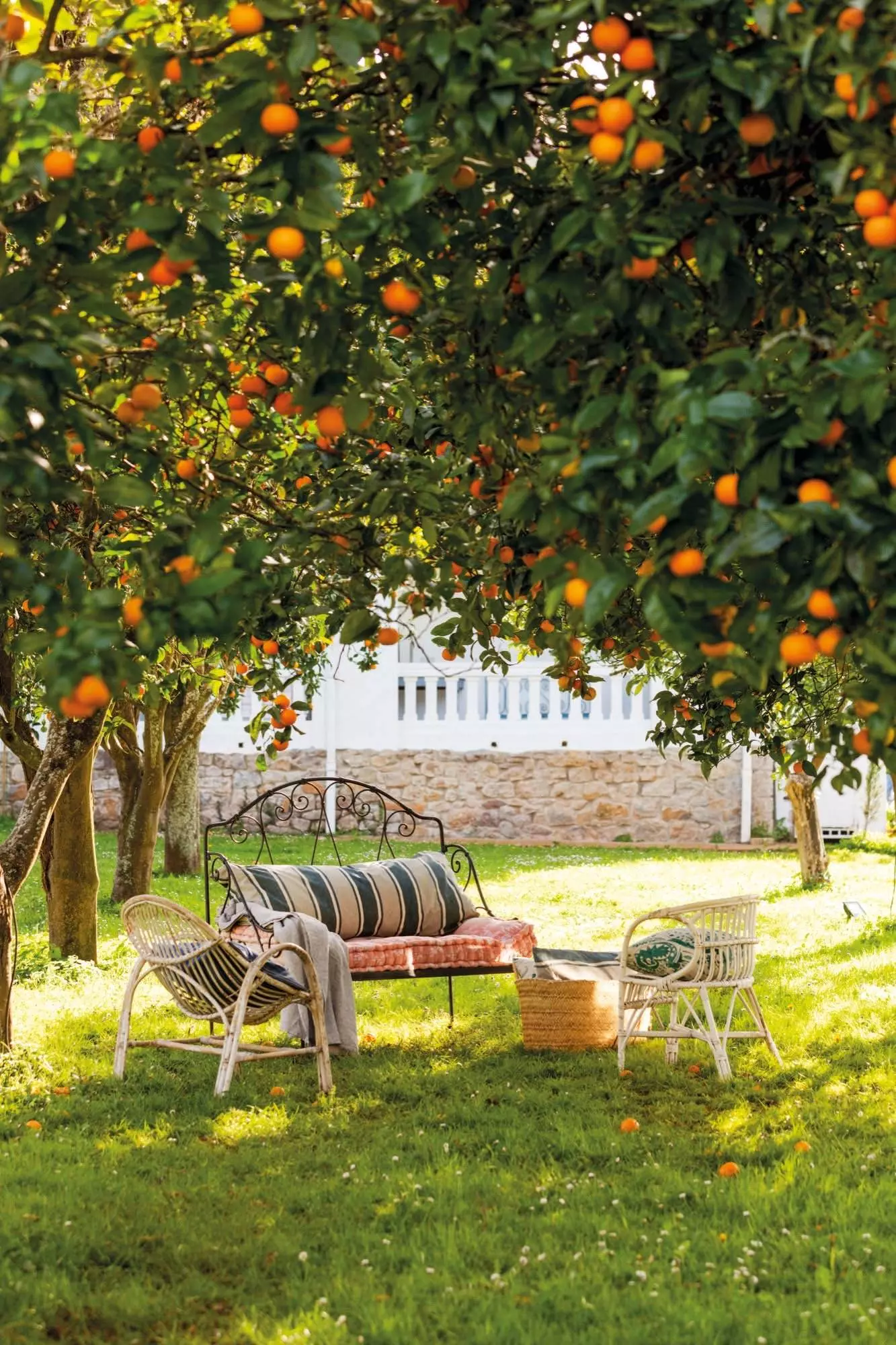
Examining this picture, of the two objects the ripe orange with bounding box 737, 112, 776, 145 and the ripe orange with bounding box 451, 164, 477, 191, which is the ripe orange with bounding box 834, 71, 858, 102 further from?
the ripe orange with bounding box 451, 164, 477, 191

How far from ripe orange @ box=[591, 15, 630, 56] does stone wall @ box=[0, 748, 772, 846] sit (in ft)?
41.7

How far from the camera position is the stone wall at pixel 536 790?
14523mm

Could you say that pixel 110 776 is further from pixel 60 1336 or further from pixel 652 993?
pixel 60 1336

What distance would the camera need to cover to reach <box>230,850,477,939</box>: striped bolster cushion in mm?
6391

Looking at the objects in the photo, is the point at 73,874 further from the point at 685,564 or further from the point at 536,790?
the point at 536,790

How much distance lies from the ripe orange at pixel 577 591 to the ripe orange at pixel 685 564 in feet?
0.42

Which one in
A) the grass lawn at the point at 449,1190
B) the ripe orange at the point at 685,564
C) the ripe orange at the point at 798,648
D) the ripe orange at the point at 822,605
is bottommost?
the grass lawn at the point at 449,1190

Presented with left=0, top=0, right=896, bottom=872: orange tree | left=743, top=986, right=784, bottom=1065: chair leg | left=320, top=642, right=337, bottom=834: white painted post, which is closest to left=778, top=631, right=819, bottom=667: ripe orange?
left=0, top=0, right=896, bottom=872: orange tree

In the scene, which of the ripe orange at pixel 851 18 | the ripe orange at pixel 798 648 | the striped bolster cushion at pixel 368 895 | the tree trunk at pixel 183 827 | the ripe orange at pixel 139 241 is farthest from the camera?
the tree trunk at pixel 183 827

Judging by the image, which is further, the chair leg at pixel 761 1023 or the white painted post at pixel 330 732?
the white painted post at pixel 330 732

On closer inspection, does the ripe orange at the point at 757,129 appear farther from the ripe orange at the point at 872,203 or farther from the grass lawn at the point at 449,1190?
the grass lawn at the point at 449,1190

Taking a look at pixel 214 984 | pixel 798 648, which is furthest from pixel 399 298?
pixel 214 984

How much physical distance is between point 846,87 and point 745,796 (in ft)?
42.5

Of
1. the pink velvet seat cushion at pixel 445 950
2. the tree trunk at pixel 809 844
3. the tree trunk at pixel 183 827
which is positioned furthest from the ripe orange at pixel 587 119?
the tree trunk at pixel 183 827
